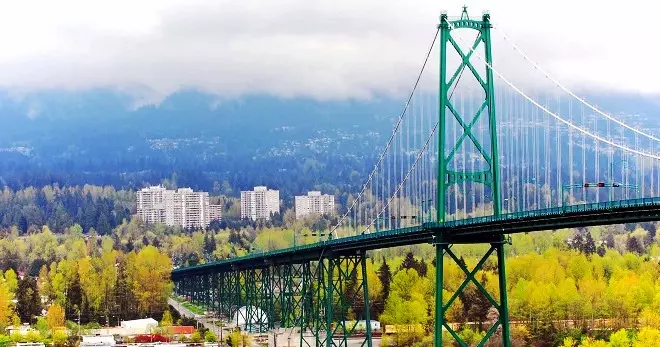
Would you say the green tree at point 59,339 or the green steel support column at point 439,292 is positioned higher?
the green steel support column at point 439,292

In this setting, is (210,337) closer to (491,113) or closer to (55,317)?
(55,317)

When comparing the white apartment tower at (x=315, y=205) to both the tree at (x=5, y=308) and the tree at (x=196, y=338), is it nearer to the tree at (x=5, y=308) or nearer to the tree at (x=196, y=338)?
the tree at (x=5, y=308)

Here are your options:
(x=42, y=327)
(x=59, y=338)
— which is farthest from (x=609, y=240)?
(x=59, y=338)

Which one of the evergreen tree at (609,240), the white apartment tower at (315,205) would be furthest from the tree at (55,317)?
the white apartment tower at (315,205)

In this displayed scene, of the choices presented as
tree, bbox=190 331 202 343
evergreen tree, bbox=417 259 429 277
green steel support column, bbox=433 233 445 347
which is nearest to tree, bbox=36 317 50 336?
tree, bbox=190 331 202 343

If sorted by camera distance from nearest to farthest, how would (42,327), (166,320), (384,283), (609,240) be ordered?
(42,327), (166,320), (384,283), (609,240)

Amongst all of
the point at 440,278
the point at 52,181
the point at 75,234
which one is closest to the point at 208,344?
the point at 440,278
